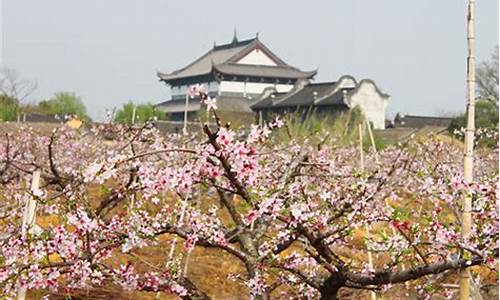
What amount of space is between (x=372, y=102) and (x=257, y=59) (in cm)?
1759

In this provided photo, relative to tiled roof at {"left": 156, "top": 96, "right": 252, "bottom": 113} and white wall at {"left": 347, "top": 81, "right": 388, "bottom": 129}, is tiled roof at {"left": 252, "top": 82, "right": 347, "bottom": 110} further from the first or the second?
tiled roof at {"left": 156, "top": 96, "right": 252, "bottom": 113}

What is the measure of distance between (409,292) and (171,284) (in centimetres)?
279

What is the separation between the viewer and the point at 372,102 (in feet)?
130

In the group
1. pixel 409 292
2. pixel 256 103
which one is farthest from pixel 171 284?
pixel 256 103

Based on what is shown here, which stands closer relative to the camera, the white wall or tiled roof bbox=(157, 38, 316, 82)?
the white wall

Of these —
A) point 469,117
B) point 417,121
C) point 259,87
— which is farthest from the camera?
point 259,87

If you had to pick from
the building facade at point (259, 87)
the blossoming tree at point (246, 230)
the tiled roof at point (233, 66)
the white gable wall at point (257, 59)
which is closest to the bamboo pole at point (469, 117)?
the blossoming tree at point (246, 230)

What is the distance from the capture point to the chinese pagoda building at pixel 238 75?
51.1 m

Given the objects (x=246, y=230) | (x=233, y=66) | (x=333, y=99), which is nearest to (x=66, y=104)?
(x=233, y=66)

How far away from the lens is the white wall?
127 feet

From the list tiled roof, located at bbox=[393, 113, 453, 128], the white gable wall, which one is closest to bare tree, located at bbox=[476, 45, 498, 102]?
tiled roof, located at bbox=[393, 113, 453, 128]

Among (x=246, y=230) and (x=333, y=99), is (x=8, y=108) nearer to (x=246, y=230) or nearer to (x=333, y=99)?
(x=333, y=99)

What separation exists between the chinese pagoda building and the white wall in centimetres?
946

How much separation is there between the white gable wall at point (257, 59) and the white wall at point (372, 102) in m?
16.7
